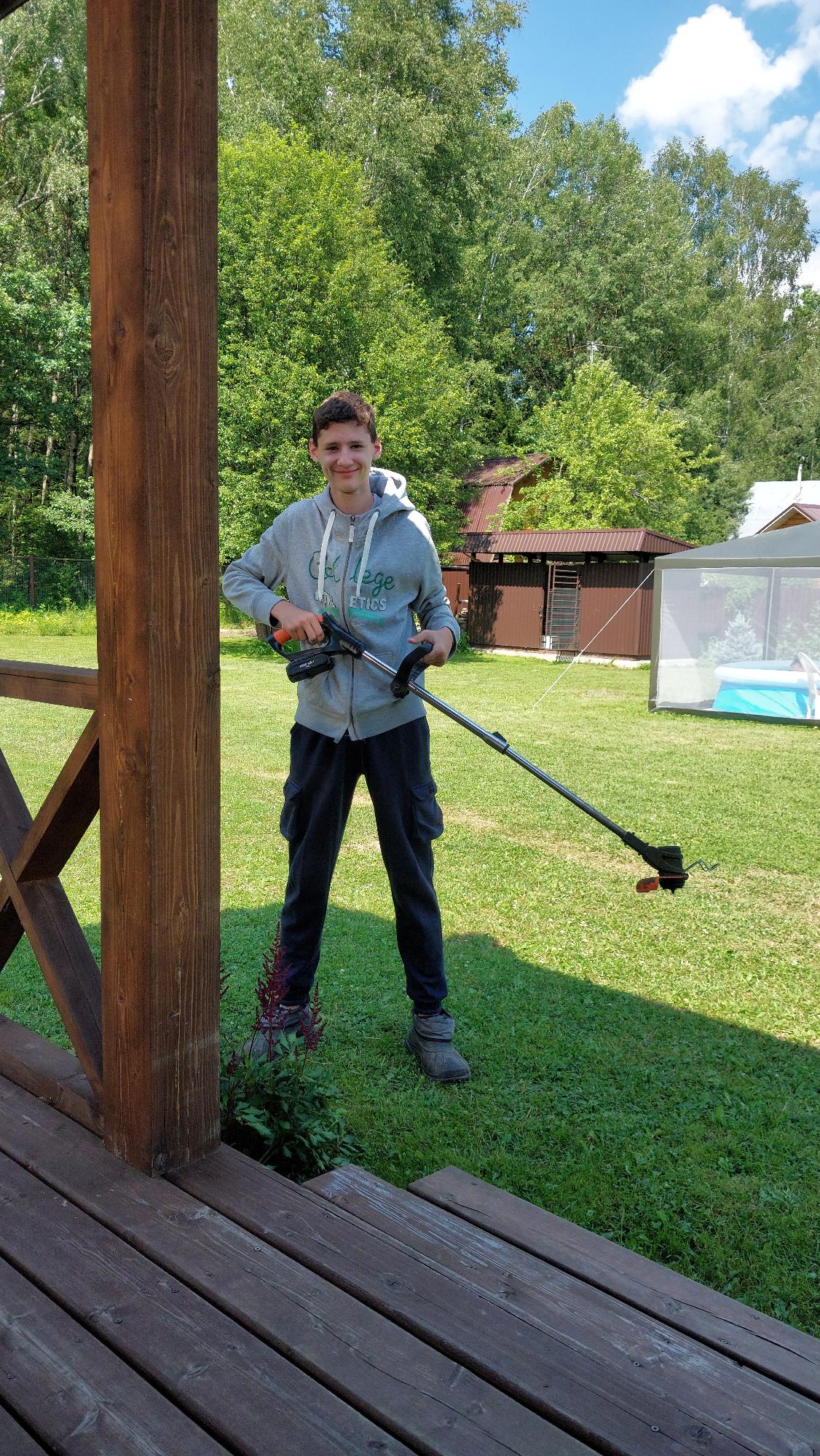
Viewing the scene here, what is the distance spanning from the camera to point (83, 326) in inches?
944

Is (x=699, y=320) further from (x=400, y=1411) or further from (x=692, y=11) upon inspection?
(x=400, y=1411)

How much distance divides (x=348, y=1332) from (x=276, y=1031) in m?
1.39

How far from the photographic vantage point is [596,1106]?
124 inches

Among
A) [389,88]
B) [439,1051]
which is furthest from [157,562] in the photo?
[389,88]

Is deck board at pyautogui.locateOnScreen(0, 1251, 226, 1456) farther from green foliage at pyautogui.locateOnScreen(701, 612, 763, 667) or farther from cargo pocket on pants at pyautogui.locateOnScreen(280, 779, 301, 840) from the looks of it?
green foliage at pyautogui.locateOnScreen(701, 612, 763, 667)

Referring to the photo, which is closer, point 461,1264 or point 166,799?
point 461,1264

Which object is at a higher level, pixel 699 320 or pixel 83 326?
pixel 699 320

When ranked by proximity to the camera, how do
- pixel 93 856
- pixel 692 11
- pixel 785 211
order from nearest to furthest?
1. pixel 93 856
2. pixel 692 11
3. pixel 785 211

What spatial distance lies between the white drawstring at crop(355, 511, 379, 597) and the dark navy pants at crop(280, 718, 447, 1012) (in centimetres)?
40

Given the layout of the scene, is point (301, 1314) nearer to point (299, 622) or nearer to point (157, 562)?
point (157, 562)

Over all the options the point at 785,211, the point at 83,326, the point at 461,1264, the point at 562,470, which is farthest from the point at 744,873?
the point at 785,211

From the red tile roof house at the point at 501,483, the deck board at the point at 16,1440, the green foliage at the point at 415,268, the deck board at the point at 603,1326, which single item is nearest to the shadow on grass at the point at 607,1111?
the deck board at the point at 603,1326

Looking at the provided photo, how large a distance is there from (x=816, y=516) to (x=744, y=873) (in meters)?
17.7

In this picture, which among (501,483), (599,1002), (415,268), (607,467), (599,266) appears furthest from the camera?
(599,266)
